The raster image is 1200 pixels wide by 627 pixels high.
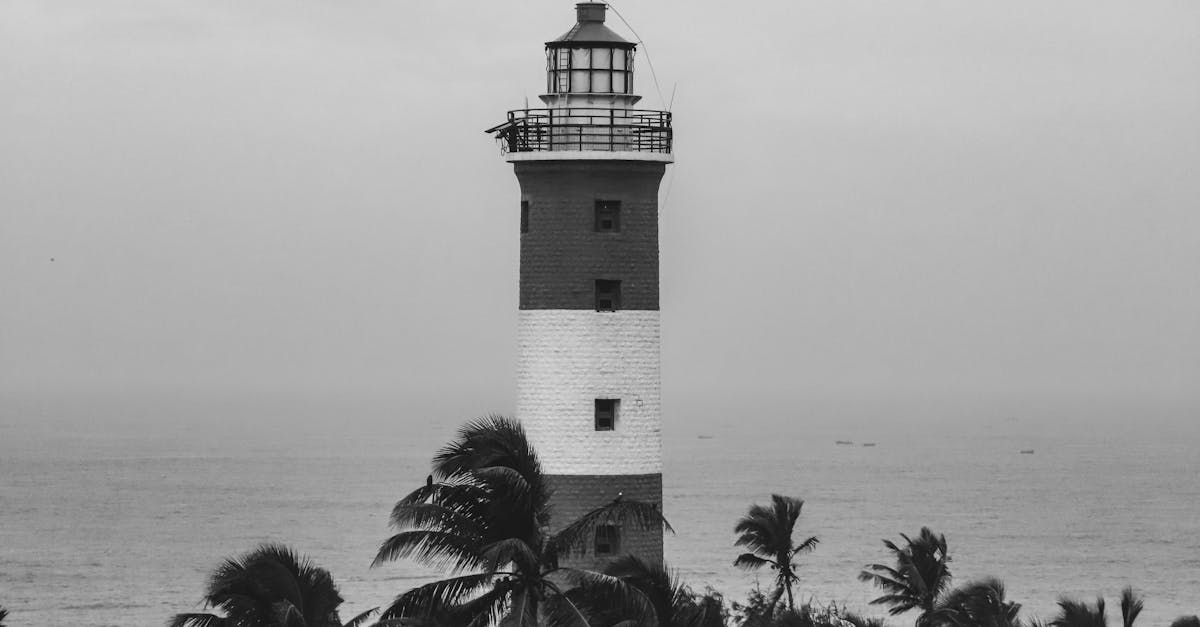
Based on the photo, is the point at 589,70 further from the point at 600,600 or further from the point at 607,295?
the point at 600,600

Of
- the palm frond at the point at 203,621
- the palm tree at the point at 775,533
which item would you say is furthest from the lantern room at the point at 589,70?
the palm tree at the point at 775,533

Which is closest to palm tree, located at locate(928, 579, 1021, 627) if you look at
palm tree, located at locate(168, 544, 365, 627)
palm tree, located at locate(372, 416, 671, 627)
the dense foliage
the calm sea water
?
the dense foliage

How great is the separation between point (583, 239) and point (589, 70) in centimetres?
303

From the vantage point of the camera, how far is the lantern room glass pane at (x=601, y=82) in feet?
122

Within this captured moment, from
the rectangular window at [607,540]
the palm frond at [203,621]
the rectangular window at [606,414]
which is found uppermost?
the rectangular window at [606,414]

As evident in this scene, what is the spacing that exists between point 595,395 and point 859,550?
68.4 m

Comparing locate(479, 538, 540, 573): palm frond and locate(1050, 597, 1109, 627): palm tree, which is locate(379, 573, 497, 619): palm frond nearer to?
locate(479, 538, 540, 573): palm frond

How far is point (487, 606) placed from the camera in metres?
28.0

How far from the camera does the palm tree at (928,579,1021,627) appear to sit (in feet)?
109

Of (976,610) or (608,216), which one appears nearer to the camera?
(976,610)

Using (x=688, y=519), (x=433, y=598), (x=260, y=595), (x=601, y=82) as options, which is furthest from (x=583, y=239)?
(x=688, y=519)

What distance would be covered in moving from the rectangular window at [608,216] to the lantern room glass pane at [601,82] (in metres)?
2.00

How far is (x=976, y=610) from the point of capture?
112 ft

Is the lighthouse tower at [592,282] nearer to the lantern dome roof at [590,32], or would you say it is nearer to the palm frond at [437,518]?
the lantern dome roof at [590,32]
